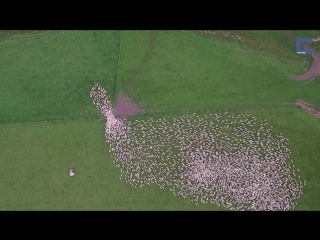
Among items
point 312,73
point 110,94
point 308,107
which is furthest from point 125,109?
point 312,73

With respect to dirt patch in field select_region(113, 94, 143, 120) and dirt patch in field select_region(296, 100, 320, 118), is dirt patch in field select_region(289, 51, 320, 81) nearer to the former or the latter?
dirt patch in field select_region(296, 100, 320, 118)

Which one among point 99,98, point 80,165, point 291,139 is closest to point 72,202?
point 80,165

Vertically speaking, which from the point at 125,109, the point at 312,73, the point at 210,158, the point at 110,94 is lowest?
the point at 210,158

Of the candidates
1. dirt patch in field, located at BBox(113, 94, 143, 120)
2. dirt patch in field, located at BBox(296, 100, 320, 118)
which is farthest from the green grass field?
dirt patch in field, located at BBox(113, 94, 143, 120)

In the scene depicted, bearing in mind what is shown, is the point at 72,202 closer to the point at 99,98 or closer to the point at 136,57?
the point at 99,98

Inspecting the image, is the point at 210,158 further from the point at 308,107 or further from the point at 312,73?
the point at 312,73
